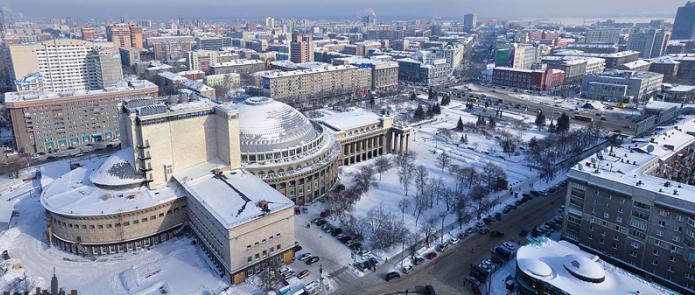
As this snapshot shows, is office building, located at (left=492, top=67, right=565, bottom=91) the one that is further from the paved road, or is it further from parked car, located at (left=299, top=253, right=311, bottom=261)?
parked car, located at (left=299, top=253, right=311, bottom=261)

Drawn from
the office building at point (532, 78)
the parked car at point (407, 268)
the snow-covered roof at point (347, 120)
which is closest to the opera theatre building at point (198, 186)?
the parked car at point (407, 268)

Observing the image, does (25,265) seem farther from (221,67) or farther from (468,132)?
(221,67)

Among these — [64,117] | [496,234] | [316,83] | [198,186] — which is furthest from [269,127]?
[316,83]

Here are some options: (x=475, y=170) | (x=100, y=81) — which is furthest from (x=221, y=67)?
(x=475, y=170)

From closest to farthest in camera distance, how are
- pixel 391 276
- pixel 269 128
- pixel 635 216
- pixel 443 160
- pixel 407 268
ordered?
1. pixel 635 216
2. pixel 391 276
3. pixel 407 268
4. pixel 269 128
5. pixel 443 160

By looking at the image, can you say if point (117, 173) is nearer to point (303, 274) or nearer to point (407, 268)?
point (303, 274)

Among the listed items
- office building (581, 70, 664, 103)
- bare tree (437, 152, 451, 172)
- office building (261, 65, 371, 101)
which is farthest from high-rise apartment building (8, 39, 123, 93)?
office building (581, 70, 664, 103)
